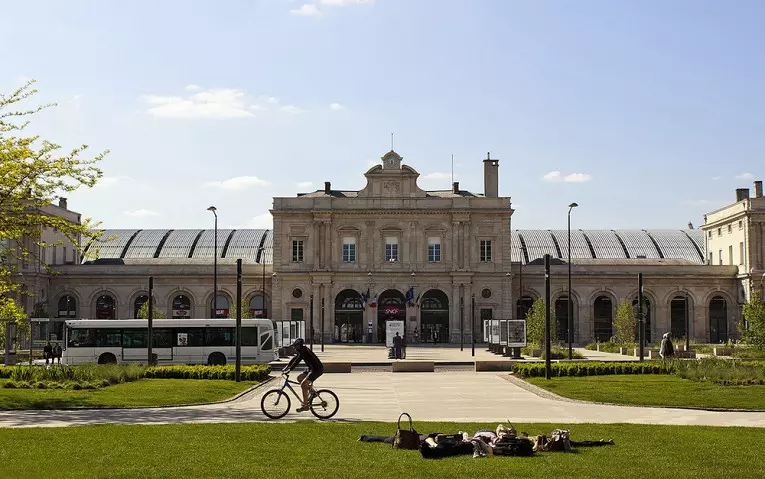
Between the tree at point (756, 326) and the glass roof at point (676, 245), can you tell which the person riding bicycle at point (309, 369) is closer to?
the tree at point (756, 326)

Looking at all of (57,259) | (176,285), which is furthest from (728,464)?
(57,259)

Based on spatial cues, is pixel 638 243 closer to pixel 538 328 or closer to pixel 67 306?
pixel 538 328

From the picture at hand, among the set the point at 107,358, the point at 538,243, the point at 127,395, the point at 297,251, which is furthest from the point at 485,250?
the point at 127,395

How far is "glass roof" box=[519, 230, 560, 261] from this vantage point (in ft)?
341

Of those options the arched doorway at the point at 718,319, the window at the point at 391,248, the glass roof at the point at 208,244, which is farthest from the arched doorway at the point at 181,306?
the arched doorway at the point at 718,319

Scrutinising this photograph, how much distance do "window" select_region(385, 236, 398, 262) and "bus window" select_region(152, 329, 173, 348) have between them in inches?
1781

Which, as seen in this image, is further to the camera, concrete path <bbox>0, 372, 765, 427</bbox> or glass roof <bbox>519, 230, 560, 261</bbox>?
glass roof <bbox>519, 230, 560, 261</bbox>

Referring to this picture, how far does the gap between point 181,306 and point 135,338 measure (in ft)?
154

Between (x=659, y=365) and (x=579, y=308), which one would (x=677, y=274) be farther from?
(x=659, y=365)

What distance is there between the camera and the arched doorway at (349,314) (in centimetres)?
9079

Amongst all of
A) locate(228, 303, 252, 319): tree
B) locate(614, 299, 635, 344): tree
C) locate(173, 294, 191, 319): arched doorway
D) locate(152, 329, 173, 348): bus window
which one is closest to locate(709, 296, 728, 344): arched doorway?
locate(614, 299, 635, 344): tree

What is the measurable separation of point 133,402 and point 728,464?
17.2 m

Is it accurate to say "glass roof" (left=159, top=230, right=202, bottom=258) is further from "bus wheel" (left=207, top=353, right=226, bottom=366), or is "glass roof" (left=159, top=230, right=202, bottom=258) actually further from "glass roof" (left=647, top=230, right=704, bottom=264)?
"bus wheel" (left=207, top=353, right=226, bottom=366)

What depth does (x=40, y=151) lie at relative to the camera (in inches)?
1174
